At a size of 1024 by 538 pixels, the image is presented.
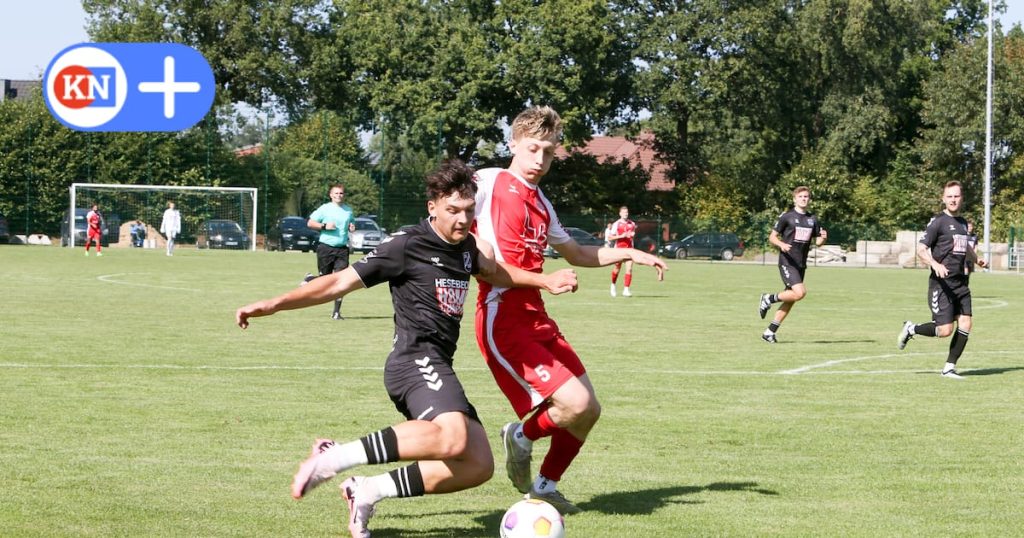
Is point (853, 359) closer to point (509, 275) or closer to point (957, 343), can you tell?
point (957, 343)

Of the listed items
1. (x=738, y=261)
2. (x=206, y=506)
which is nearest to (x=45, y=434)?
(x=206, y=506)

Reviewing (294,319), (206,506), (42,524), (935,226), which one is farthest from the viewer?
(294,319)

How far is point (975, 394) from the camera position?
12.2 m

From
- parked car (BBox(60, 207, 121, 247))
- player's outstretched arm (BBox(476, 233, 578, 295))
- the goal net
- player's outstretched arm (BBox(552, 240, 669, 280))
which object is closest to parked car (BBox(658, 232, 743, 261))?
the goal net

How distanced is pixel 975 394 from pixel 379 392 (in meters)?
5.70

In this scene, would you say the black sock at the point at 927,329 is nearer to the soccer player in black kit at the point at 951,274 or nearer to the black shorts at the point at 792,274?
the soccer player in black kit at the point at 951,274

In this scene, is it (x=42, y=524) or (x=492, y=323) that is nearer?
(x=42, y=524)

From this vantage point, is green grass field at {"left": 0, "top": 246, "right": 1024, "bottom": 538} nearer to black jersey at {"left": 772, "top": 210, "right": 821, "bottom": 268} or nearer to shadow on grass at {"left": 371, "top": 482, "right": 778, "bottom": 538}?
shadow on grass at {"left": 371, "top": 482, "right": 778, "bottom": 538}

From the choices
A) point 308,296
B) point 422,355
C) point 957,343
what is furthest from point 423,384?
point 957,343

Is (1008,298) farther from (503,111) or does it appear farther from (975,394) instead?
(503,111)

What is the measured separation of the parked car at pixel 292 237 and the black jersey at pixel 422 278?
164ft

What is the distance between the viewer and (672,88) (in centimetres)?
7144

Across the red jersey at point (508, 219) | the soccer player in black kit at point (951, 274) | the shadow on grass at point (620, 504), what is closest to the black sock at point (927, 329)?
the soccer player in black kit at point (951, 274)

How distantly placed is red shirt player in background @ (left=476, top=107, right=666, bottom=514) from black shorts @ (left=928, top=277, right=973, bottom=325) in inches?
308
